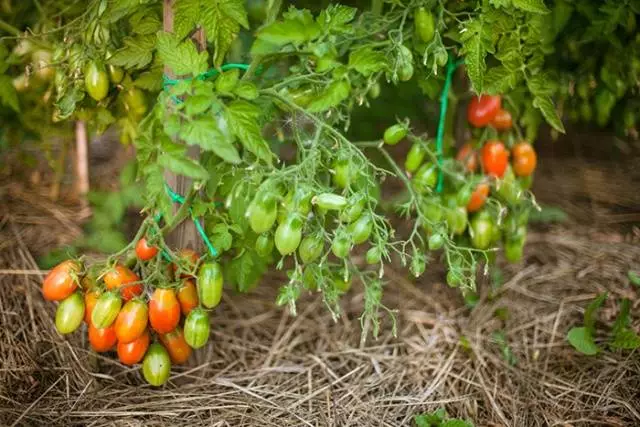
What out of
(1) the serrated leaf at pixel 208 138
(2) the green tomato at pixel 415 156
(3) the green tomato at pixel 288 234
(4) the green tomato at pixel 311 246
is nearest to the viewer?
(1) the serrated leaf at pixel 208 138

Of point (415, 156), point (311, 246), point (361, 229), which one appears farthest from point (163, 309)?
point (415, 156)

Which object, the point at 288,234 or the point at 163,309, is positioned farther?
the point at 163,309

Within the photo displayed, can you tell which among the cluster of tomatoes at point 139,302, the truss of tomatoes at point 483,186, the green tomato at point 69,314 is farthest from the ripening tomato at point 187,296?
the truss of tomatoes at point 483,186

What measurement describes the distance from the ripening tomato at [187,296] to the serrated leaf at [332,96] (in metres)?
0.46

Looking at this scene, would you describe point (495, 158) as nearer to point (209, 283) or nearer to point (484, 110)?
point (484, 110)

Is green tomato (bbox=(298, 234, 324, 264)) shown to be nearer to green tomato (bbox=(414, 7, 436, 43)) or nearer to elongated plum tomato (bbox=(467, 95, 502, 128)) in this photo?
green tomato (bbox=(414, 7, 436, 43))

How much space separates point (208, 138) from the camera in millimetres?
1206

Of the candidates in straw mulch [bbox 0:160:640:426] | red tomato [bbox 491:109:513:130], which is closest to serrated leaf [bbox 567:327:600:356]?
straw mulch [bbox 0:160:640:426]

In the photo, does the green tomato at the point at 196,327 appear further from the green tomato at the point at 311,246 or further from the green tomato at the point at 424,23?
the green tomato at the point at 424,23

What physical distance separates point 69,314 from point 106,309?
11 centimetres

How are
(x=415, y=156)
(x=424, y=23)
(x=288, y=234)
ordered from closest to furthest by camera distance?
(x=288, y=234) < (x=424, y=23) < (x=415, y=156)

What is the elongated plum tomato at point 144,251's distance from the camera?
4.93 feet

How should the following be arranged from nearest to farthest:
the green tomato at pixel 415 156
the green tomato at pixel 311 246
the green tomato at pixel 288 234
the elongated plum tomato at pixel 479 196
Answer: the green tomato at pixel 288 234
the green tomato at pixel 311 246
the green tomato at pixel 415 156
the elongated plum tomato at pixel 479 196

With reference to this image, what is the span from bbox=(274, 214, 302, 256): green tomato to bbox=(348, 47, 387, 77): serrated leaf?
0.31m
